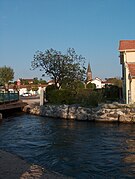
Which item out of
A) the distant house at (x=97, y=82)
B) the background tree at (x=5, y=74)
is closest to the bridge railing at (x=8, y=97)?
the background tree at (x=5, y=74)

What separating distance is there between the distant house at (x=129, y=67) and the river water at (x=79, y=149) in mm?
6359

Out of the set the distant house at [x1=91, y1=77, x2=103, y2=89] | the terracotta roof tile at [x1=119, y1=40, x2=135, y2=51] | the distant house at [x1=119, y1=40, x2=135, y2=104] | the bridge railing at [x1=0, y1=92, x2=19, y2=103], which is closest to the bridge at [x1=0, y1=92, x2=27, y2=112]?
the bridge railing at [x1=0, y1=92, x2=19, y2=103]

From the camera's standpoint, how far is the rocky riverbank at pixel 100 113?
67.4 ft

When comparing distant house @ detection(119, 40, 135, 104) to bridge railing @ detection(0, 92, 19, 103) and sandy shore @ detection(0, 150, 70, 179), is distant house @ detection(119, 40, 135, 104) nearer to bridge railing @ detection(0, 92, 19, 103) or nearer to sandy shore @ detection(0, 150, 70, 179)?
bridge railing @ detection(0, 92, 19, 103)

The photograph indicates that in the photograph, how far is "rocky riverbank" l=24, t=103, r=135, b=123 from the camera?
67.4ft

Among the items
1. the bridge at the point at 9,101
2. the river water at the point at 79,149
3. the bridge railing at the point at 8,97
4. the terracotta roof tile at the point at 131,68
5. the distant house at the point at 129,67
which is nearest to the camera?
the river water at the point at 79,149

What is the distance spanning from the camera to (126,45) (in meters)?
26.5

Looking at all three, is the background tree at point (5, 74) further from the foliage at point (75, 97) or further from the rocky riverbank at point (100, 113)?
the rocky riverbank at point (100, 113)

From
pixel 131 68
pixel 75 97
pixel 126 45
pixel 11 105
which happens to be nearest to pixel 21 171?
pixel 131 68

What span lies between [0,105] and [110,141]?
51.2ft

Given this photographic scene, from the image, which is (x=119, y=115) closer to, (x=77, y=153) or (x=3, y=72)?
(x=77, y=153)

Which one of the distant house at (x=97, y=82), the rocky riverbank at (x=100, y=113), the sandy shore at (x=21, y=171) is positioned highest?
the distant house at (x=97, y=82)

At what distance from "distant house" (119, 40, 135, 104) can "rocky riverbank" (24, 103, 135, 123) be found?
230 cm

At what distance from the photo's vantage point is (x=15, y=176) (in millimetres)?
7059
